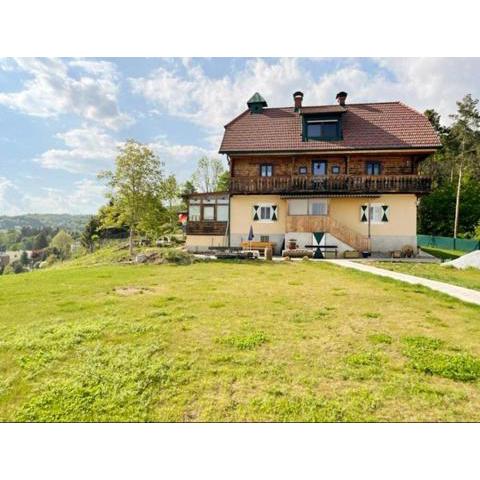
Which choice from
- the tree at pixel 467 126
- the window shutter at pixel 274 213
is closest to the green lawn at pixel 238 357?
the window shutter at pixel 274 213

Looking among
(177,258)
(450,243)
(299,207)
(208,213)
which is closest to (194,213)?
(208,213)

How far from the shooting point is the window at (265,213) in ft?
72.3

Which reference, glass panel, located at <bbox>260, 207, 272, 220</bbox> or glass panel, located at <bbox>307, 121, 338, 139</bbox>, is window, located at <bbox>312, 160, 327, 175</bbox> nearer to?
glass panel, located at <bbox>307, 121, 338, 139</bbox>

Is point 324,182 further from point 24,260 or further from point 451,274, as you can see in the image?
point 24,260

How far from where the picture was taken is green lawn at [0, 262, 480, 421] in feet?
11.3

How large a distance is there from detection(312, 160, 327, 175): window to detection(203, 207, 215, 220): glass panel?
333 inches

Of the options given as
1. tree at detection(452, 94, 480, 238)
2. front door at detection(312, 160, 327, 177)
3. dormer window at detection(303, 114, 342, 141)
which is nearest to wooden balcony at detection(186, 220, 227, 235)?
front door at detection(312, 160, 327, 177)

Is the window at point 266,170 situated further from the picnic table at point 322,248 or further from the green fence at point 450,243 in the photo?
the green fence at point 450,243

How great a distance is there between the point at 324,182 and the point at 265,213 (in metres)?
4.88

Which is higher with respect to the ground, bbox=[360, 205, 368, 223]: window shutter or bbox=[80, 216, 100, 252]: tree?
bbox=[360, 205, 368, 223]: window shutter

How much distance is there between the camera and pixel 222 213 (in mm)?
22719

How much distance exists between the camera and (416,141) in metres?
20.5

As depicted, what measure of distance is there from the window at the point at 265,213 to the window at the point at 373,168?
7.46 metres

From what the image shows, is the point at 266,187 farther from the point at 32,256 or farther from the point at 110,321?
the point at 32,256
